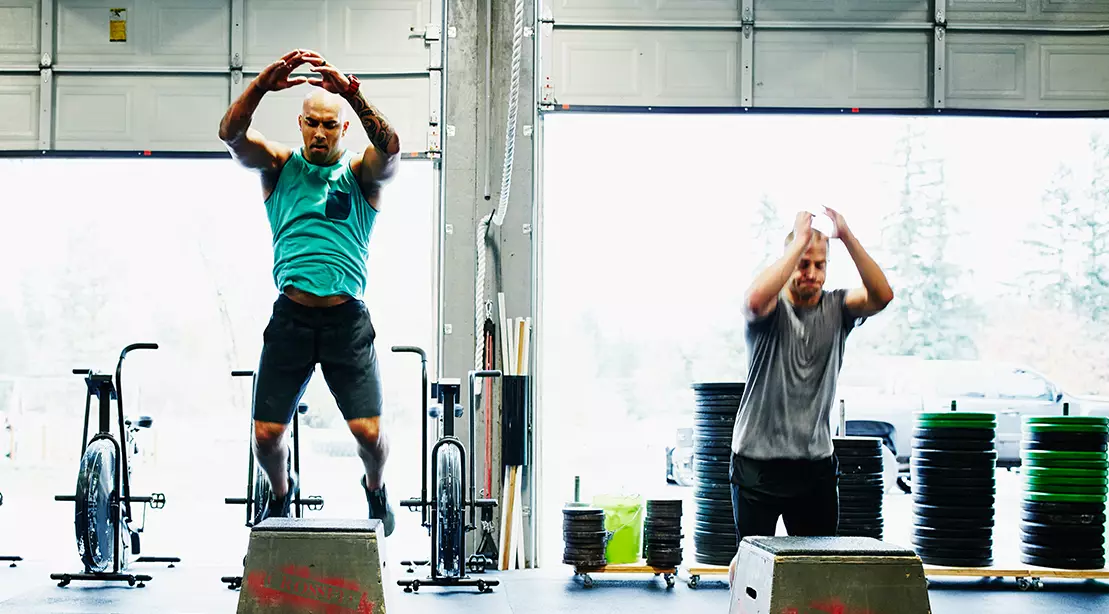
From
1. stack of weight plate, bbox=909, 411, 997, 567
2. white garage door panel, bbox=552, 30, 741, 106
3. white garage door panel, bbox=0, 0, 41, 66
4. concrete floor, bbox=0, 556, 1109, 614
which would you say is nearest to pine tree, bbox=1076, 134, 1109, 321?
stack of weight plate, bbox=909, 411, 997, 567

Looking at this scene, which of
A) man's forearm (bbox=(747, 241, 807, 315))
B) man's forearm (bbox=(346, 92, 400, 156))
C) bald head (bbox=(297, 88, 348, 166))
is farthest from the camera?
bald head (bbox=(297, 88, 348, 166))

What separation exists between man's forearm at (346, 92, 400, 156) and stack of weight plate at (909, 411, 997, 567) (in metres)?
3.27

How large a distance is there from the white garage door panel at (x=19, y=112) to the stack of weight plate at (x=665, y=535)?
3953 mm

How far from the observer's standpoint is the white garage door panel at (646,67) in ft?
20.1

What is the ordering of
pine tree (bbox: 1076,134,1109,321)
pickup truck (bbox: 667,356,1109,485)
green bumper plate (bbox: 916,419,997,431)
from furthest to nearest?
pickup truck (bbox: 667,356,1109,485)
pine tree (bbox: 1076,134,1109,321)
green bumper plate (bbox: 916,419,997,431)

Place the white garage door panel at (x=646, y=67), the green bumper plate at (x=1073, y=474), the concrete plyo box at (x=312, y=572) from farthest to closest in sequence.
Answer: the white garage door panel at (x=646, y=67) → the green bumper plate at (x=1073, y=474) → the concrete plyo box at (x=312, y=572)

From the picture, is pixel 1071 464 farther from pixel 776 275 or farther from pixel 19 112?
pixel 19 112

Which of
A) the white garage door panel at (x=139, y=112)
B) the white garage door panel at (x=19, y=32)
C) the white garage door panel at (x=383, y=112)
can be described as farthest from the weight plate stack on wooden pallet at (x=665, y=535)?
the white garage door panel at (x=19, y=32)

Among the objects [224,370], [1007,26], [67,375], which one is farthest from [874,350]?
[67,375]

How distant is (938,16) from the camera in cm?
623

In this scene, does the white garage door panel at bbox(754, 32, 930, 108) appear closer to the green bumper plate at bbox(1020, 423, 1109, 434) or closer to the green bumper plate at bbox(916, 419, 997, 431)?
the green bumper plate at bbox(916, 419, 997, 431)

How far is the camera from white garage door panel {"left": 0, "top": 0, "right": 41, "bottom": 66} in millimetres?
6258

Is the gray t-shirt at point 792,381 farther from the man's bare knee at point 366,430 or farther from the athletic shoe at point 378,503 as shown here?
the athletic shoe at point 378,503

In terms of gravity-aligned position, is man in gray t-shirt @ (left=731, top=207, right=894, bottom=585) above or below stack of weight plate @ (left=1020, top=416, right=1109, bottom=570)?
above
